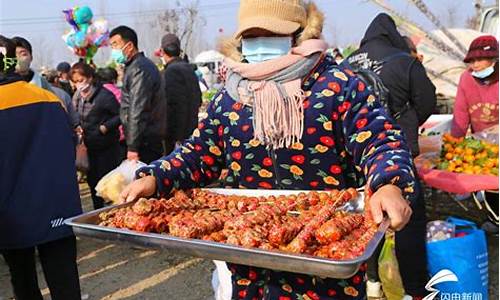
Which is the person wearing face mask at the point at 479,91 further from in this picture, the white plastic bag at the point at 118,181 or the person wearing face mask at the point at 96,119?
the person wearing face mask at the point at 96,119

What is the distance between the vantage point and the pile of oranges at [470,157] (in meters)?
3.96

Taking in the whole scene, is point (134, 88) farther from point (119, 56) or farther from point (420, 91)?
point (420, 91)

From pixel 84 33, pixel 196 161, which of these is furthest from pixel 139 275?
pixel 84 33

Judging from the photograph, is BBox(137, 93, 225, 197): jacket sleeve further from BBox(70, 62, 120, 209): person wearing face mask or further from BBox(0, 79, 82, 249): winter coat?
BBox(70, 62, 120, 209): person wearing face mask

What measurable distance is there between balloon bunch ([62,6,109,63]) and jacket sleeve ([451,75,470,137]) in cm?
609

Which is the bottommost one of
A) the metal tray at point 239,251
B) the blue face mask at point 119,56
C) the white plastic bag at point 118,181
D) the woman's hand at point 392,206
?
the white plastic bag at point 118,181

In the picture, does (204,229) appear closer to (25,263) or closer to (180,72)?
(25,263)

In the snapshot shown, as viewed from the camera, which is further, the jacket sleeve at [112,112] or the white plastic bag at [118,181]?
the jacket sleeve at [112,112]

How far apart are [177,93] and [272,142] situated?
4189 mm

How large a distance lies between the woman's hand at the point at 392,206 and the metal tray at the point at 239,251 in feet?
0.12

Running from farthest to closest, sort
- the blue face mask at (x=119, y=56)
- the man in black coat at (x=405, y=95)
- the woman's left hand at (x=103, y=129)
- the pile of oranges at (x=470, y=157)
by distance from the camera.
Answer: the woman's left hand at (x=103, y=129), the blue face mask at (x=119, y=56), the pile of oranges at (x=470, y=157), the man in black coat at (x=405, y=95)

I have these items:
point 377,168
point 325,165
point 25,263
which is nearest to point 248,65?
point 325,165

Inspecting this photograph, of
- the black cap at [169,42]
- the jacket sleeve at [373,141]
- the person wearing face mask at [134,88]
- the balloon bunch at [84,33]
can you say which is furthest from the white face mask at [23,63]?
the balloon bunch at [84,33]

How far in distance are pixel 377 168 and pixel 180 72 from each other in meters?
4.59
